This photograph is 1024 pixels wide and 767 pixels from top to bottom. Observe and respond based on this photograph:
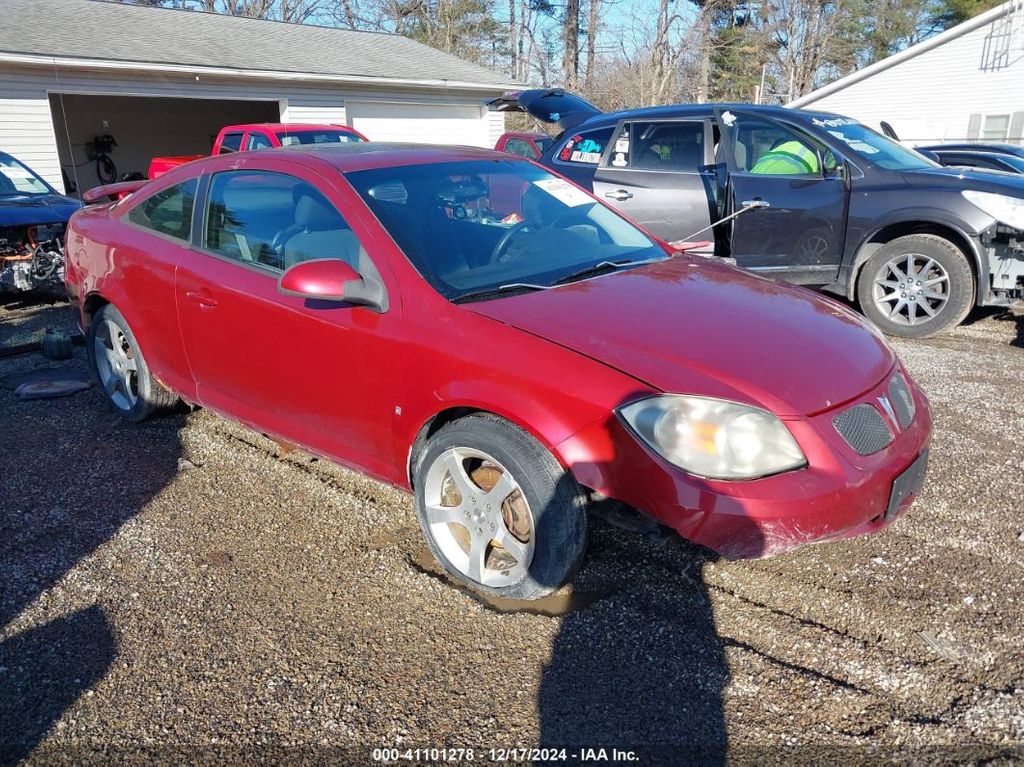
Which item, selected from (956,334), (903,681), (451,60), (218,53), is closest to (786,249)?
(956,334)

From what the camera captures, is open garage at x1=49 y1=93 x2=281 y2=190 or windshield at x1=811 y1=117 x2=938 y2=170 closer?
windshield at x1=811 y1=117 x2=938 y2=170

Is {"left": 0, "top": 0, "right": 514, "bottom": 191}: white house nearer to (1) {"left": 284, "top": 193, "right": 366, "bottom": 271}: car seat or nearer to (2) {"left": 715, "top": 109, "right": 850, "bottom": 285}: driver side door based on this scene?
(2) {"left": 715, "top": 109, "right": 850, "bottom": 285}: driver side door

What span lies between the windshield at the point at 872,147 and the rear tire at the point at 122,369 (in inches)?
218

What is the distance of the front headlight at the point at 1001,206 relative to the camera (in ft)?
19.8

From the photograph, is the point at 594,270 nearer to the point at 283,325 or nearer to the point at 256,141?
the point at 283,325

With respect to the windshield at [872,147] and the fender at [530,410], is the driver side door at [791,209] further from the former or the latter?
the fender at [530,410]

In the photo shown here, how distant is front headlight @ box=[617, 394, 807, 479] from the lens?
101 inches

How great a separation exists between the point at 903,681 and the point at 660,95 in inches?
1365

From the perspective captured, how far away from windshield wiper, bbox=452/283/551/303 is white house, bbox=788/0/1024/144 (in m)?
25.4

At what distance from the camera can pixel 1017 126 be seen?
2433 centimetres

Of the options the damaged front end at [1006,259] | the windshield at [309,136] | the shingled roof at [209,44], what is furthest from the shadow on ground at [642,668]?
the shingled roof at [209,44]

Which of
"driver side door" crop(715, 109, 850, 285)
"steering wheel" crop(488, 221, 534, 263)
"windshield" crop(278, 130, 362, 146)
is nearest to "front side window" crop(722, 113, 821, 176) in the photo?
"driver side door" crop(715, 109, 850, 285)

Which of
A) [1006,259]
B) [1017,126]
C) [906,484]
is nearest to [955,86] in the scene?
[1017,126]

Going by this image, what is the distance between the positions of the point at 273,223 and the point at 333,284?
2.74 feet
